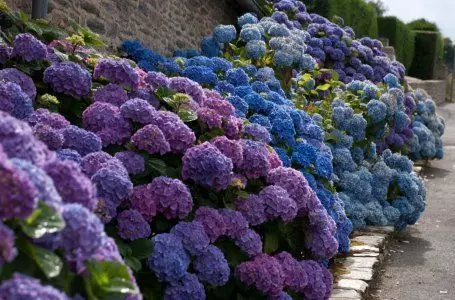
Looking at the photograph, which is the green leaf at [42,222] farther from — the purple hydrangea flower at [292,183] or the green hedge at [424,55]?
the green hedge at [424,55]

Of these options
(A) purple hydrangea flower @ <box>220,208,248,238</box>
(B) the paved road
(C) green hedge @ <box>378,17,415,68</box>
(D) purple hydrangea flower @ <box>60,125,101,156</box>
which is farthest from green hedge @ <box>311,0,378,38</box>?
(D) purple hydrangea flower @ <box>60,125,101,156</box>

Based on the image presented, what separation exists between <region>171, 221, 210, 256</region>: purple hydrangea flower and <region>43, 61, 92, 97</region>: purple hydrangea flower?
3.70ft

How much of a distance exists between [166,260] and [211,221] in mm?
447

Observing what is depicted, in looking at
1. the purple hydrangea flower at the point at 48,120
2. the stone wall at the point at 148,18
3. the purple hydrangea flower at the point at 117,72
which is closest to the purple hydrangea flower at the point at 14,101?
the purple hydrangea flower at the point at 48,120

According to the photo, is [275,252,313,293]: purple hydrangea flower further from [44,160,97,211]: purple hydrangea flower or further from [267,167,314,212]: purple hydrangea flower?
[44,160,97,211]: purple hydrangea flower

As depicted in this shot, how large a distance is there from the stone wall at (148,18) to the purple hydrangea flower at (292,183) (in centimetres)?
236

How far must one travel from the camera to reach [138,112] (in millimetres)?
3812

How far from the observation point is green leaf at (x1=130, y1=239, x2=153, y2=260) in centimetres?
319

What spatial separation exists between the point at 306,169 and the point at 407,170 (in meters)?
3.19

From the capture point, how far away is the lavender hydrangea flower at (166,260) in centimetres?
320

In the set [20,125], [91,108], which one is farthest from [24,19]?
[20,125]


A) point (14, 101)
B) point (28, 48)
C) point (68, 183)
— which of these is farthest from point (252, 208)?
point (68, 183)

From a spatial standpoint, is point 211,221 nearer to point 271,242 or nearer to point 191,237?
point 191,237

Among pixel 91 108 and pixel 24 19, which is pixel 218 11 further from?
pixel 91 108
